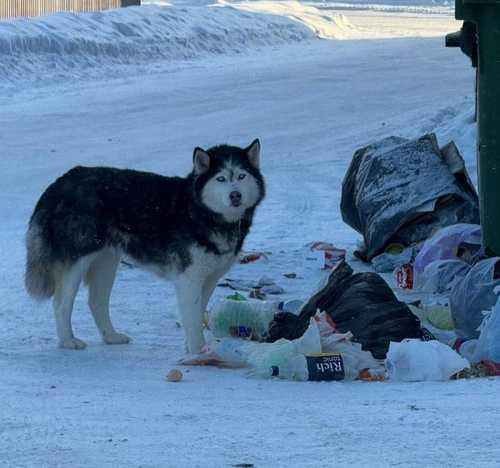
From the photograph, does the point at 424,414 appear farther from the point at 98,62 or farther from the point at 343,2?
the point at 343,2

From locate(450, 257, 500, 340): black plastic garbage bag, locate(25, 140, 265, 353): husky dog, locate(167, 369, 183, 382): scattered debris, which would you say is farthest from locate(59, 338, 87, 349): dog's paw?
locate(450, 257, 500, 340): black plastic garbage bag

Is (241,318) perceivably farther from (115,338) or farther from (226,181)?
(226,181)

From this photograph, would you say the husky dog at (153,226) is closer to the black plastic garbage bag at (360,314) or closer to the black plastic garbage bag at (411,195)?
the black plastic garbage bag at (360,314)

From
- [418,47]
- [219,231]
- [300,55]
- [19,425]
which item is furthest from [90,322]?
[418,47]

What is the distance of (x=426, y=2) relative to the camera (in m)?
55.4

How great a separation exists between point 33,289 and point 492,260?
2.45 m

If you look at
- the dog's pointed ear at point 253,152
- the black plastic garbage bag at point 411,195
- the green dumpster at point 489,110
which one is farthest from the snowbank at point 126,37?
the dog's pointed ear at point 253,152

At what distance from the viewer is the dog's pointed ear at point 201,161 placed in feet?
22.2

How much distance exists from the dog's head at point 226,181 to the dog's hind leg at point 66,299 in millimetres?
744

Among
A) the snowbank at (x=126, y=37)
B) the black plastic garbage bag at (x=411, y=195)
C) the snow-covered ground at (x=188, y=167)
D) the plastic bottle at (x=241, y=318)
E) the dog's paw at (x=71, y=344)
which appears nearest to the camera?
the snow-covered ground at (x=188, y=167)

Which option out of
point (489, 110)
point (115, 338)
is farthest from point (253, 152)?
point (489, 110)

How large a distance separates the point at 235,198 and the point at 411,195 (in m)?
2.96

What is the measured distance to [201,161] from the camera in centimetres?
681

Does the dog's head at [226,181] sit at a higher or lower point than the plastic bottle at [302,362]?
higher
